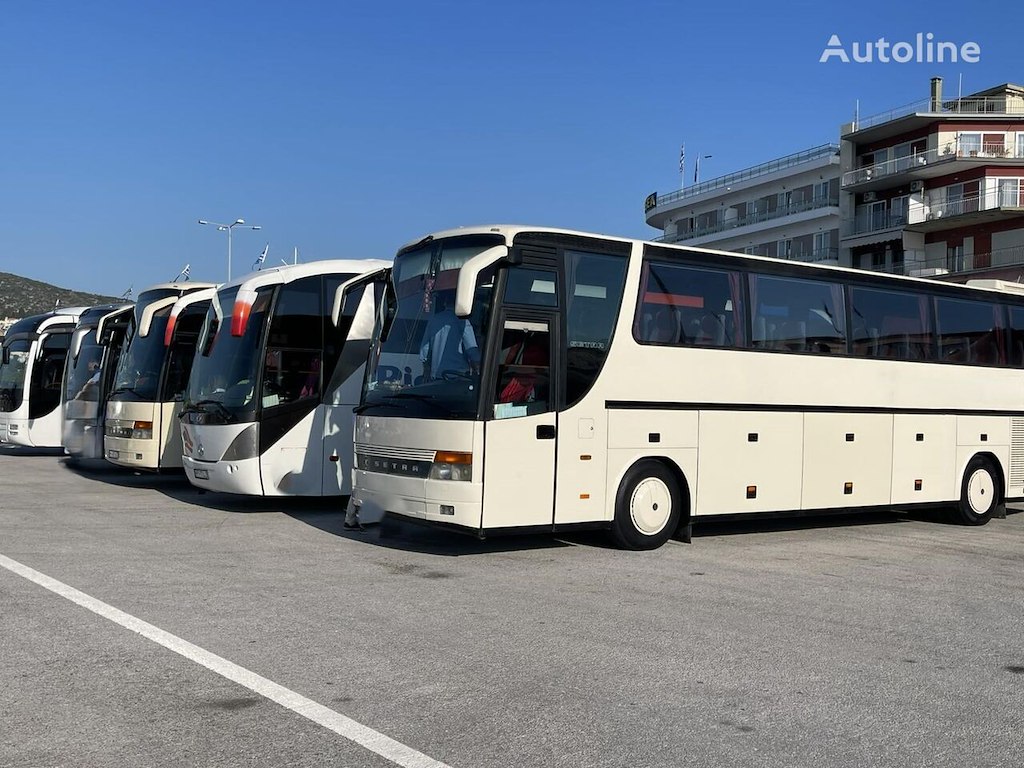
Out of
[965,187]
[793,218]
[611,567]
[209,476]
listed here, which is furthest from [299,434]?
[793,218]

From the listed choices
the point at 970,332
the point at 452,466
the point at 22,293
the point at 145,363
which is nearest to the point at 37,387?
the point at 145,363

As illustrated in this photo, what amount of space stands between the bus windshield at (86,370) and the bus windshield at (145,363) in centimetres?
252

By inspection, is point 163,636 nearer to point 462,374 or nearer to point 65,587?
point 65,587

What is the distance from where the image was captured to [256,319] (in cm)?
1377

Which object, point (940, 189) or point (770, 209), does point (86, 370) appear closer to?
point (940, 189)

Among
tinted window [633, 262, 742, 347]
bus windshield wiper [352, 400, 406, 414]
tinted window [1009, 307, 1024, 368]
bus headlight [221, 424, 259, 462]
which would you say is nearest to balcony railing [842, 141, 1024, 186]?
tinted window [1009, 307, 1024, 368]

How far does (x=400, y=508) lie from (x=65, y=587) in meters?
3.27

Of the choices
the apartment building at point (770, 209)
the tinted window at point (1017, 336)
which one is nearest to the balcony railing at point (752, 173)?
the apartment building at point (770, 209)

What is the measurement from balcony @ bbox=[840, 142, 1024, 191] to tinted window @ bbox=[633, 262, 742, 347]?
45200 mm

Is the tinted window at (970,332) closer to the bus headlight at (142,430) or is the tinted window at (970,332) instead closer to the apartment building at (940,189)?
the bus headlight at (142,430)

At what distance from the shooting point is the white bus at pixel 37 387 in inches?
910

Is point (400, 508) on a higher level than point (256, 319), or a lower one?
lower

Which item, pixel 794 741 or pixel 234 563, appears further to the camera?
pixel 234 563

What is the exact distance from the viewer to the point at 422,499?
1002 centimetres
